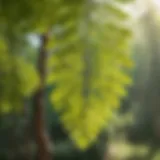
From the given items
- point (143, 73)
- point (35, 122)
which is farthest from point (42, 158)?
point (143, 73)

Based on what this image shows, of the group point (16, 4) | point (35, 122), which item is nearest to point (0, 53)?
point (16, 4)

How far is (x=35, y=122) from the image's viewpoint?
65cm

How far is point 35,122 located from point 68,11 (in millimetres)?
289

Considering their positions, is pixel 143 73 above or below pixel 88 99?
above

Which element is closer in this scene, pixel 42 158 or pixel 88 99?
pixel 88 99

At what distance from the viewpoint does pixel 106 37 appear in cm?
40

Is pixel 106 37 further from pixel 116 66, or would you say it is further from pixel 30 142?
pixel 30 142

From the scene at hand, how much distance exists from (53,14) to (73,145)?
1.06ft

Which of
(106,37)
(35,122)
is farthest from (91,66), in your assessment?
(35,122)

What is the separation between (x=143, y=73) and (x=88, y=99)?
0.91 feet

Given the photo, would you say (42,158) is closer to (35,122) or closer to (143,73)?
(35,122)

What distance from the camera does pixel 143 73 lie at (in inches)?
26.2

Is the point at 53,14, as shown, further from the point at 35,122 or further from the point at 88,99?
the point at 35,122

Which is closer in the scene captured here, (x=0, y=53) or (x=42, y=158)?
(x=0, y=53)
